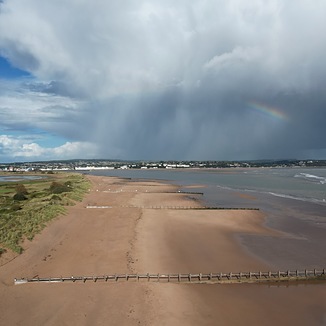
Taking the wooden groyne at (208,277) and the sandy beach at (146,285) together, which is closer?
the sandy beach at (146,285)

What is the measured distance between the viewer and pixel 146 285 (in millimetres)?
21375

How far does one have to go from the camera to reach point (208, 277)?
22719mm

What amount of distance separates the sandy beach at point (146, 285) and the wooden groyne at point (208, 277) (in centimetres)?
56

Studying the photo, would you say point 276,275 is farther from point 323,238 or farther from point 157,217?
point 157,217

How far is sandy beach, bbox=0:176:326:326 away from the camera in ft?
58.4

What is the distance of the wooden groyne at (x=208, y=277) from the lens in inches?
876

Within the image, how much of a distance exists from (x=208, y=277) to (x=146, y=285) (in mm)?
4304

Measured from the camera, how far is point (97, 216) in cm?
4544

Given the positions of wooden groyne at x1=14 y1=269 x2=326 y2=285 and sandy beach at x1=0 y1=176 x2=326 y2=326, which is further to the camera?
wooden groyne at x1=14 y1=269 x2=326 y2=285

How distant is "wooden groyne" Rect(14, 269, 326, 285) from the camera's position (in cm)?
2226

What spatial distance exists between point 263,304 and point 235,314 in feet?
7.36

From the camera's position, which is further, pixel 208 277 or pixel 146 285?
pixel 208 277

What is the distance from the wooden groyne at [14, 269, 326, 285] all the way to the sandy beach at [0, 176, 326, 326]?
561 millimetres

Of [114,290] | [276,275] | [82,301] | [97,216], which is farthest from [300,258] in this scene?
[97,216]
